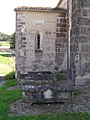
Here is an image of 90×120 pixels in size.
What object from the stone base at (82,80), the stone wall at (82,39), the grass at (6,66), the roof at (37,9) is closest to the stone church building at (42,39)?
the roof at (37,9)

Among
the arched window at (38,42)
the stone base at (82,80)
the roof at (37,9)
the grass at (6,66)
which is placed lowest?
the grass at (6,66)

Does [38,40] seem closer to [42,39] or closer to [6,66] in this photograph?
[42,39]

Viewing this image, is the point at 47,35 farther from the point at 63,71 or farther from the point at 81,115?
the point at 81,115

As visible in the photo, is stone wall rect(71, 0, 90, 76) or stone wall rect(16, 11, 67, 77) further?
stone wall rect(16, 11, 67, 77)

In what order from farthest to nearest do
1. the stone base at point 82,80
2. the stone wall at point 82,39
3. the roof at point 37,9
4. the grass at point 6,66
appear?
the grass at point 6,66, the roof at point 37,9, the stone wall at point 82,39, the stone base at point 82,80

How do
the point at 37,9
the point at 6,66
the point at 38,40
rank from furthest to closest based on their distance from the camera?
the point at 6,66 < the point at 38,40 < the point at 37,9

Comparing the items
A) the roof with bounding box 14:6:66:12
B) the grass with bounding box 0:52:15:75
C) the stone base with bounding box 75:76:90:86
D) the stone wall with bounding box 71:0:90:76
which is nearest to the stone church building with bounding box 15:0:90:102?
the roof with bounding box 14:6:66:12

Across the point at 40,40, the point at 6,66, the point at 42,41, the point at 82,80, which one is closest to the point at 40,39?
the point at 40,40

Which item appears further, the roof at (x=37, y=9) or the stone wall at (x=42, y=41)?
the stone wall at (x=42, y=41)

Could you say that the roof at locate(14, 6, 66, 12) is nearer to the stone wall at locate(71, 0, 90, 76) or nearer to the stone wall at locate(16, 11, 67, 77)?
the stone wall at locate(16, 11, 67, 77)

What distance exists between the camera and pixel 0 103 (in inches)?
376

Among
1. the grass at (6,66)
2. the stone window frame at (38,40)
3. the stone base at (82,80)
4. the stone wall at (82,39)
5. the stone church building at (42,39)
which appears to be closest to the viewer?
the stone base at (82,80)

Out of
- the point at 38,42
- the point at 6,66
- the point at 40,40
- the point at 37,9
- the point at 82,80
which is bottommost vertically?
the point at 6,66

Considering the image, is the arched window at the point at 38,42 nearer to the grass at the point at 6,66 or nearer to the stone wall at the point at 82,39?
the stone wall at the point at 82,39
